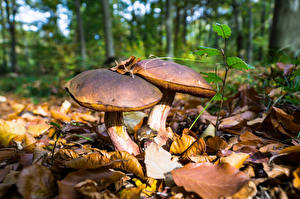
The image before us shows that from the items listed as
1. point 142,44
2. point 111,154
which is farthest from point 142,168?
point 142,44

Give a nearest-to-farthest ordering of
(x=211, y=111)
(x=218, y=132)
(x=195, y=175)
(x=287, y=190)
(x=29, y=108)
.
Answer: (x=287, y=190), (x=195, y=175), (x=218, y=132), (x=211, y=111), (x=29, y=108)

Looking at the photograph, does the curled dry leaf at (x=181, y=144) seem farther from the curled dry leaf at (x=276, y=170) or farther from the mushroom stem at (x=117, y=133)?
the curled dry leaf at (x=276, y=170)

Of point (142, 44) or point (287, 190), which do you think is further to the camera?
point (142, 44)

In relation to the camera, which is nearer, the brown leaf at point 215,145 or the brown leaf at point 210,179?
the brown leaf at point 210,179

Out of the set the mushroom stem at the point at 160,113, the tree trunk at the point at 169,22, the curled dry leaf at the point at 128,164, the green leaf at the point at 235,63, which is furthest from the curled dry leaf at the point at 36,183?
the tree trunk at the point at 169,22

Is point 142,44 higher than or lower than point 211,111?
higher

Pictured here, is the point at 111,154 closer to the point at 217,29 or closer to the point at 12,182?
the point at 12,182
